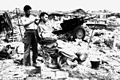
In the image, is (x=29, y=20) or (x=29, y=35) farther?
(x=29, y=35)

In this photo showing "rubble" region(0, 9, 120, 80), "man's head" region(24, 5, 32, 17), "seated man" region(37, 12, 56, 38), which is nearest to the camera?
"rubble" region(0, 9, 120, 80)

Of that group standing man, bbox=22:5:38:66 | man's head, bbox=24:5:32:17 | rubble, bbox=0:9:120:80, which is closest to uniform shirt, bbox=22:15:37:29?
standing man, bbox=22:5:38:66

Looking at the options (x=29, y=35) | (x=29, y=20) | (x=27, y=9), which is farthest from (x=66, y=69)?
(x=27, y=9)

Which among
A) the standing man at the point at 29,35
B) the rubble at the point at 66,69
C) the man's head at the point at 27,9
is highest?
the man's head at the point at 27,9

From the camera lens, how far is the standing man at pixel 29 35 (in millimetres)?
6406

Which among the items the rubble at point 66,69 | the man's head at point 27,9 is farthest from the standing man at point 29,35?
the rubble at point 66,69

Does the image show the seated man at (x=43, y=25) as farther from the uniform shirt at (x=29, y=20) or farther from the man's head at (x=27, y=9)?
the man's head at (x=27, y=9)

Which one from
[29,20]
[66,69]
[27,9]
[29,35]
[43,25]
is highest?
[27,9]

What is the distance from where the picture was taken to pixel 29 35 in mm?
6598

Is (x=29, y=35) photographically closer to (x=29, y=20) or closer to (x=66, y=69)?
(x=29, y=20)

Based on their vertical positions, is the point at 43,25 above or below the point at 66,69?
above

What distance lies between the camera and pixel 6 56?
26.3 feet

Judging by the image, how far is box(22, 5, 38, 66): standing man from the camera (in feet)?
21.0

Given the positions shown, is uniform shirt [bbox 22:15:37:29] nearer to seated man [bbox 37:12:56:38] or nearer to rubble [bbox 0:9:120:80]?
seated man [bbox 37:12:56:38]
